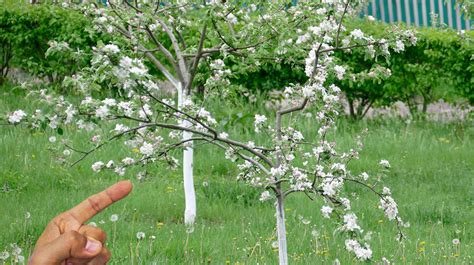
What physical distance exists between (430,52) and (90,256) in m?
7.89

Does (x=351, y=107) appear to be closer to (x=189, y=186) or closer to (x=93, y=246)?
(x=189, y=186)

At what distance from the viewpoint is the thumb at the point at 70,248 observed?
220 centimetres

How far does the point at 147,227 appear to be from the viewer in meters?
5.82

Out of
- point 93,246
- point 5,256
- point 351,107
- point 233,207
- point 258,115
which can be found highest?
point 258,115

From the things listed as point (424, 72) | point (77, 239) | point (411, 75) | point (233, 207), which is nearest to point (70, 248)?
point (77, 239)

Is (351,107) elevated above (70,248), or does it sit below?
below

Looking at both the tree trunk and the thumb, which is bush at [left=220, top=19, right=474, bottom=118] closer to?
the tree trunk

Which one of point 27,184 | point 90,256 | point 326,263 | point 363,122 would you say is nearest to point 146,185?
point 27,184

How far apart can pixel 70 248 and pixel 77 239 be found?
0.09 feet

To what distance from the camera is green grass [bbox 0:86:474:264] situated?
17.3ft

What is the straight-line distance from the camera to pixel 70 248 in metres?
2.20

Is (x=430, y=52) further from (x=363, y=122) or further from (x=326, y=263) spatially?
(x=326, y=263)

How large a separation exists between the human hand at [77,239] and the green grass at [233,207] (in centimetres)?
254

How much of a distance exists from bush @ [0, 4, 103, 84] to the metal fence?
18.2 feet
